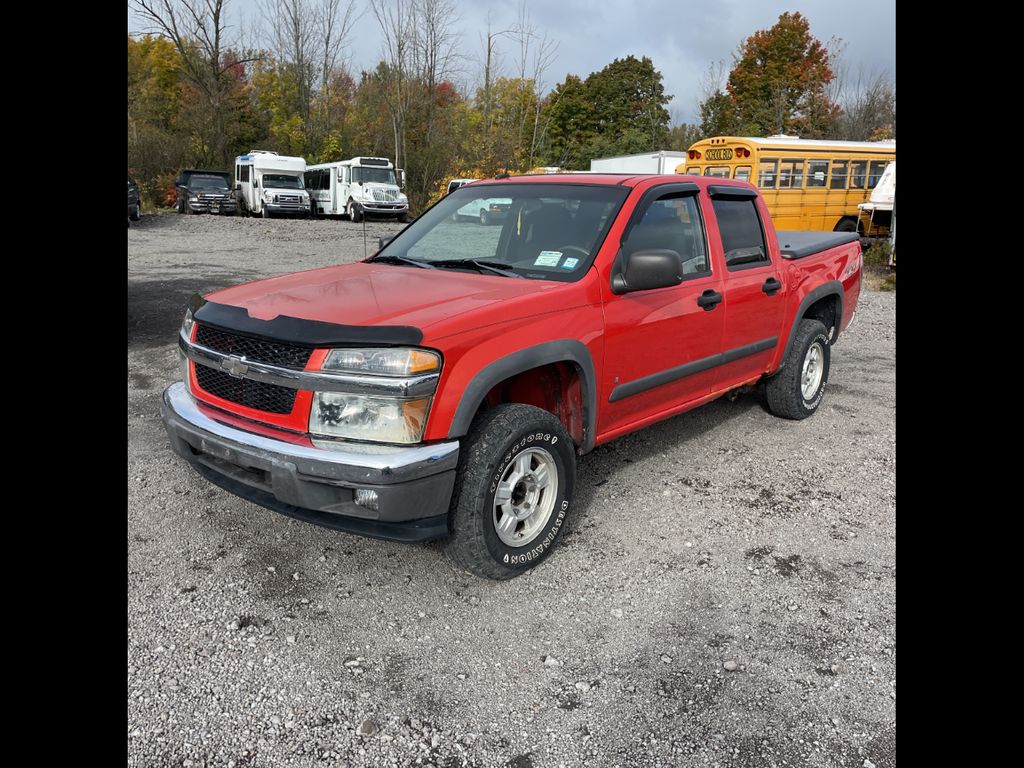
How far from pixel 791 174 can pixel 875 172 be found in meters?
2.89

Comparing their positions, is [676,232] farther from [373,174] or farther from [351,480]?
[373,174]

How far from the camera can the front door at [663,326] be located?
400 centimetres

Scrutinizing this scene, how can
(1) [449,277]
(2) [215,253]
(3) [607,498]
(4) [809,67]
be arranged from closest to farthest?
(1) [449,277] → (3) [607,498] → (2) [215,253] → (4) [809,67]

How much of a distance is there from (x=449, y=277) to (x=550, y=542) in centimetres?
144

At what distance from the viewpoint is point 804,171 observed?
61.8 feet

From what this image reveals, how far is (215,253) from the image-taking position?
17797mm

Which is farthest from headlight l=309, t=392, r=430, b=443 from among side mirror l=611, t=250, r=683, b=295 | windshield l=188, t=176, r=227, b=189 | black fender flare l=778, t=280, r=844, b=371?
windshield l=188, t=176, r=227, b=189

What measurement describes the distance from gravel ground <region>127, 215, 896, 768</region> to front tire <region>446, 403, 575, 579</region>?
0.62 feet

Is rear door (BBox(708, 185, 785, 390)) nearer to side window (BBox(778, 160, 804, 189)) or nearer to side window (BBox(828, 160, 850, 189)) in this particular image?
side window (BBox(778, 160, 804, 189))

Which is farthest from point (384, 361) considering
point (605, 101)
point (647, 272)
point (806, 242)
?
point (605, 101)

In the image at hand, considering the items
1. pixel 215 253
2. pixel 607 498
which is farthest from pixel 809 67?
pixel 607 498

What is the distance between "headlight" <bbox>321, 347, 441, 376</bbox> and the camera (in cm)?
304
